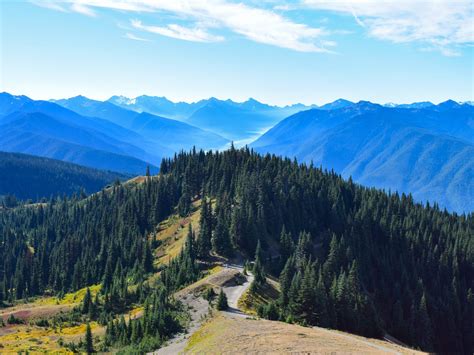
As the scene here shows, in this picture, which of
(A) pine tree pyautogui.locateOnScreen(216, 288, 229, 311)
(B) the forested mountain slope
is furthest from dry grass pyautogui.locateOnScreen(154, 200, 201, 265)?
(A) pine tree pyautogui.locateOnScreen(216, 288, 229, 311)

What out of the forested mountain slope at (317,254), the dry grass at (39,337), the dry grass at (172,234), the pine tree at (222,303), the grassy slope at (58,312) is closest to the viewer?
the dry grass at (39,337)

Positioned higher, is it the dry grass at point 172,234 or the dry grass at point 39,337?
the dry grass at point 172,234

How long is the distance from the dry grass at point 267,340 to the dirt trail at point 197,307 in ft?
6.14

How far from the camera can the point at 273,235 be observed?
14725cm

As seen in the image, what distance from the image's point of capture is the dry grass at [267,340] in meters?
60.7

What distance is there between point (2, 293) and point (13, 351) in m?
108

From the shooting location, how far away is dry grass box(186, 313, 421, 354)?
6066 centimetres

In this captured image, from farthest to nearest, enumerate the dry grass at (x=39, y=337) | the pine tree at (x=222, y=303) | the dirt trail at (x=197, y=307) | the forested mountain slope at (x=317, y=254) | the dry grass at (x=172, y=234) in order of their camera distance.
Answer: the dry grass at (x=172, y=234) → the forested mountain slope at (x=317, y=254) → the pine tree at (x=222, y=303) → the dry grass at (x=39, y=337) → the dirt trail at (x=197, y=307)

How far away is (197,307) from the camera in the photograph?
8919 centimetres

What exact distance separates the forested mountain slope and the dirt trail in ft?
27.2

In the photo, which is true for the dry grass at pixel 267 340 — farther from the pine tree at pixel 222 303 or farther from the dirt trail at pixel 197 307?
the pine tree at pixel 222 303

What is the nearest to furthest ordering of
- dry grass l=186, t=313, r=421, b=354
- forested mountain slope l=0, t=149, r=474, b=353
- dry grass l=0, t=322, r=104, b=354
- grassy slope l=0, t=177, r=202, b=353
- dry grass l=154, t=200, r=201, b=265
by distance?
dry grass l=186, t=313, r=421, b=354
dry grass l=0, t=322, r=104, b=354
grassy slope l=0, t=177, r=202, b=353
forested mountain slope l=0, t=149, r=474, b=353
dry grass l=154, t=200, r=201, b=265

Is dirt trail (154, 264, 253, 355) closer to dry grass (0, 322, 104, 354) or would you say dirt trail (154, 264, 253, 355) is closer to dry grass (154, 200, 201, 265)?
dry grass (0, 322, 104, 354)

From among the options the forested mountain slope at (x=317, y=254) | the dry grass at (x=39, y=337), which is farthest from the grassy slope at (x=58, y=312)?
the forested mountain slope at (x=317, y=254)
